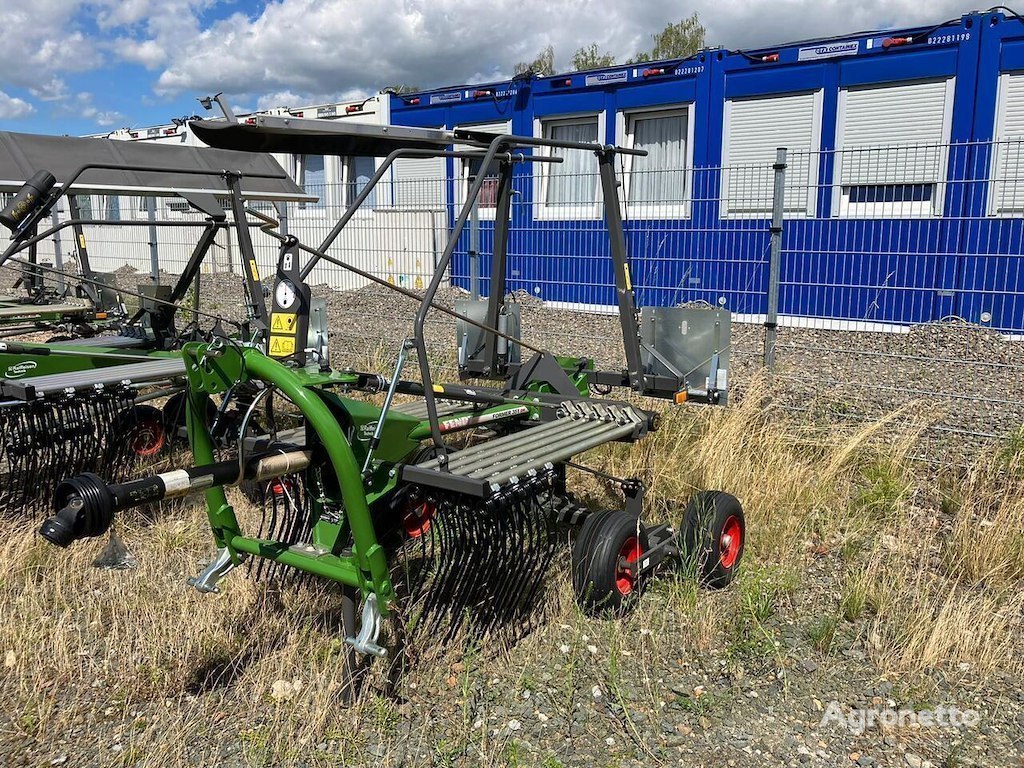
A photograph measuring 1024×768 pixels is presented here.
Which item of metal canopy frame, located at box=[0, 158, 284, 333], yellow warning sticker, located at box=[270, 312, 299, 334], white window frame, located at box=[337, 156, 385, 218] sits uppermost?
white window frame, located at box=[337, 156, 385, 218]

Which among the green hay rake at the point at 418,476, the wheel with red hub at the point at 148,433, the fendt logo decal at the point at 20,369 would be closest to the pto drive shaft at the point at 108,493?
the green hay rake at the point at 418,476

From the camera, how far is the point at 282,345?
3.13 m

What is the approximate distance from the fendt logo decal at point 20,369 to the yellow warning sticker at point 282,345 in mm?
2677

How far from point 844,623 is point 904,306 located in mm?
5513

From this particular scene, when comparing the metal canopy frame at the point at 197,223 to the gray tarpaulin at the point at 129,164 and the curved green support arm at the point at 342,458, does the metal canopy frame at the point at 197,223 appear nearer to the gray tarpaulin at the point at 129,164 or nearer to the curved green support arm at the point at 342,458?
the gray tarpaulin at the point at 129,164

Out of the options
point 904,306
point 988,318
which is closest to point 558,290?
point 904,306

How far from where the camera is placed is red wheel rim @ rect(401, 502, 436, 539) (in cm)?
335

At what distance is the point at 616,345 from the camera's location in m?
8.56

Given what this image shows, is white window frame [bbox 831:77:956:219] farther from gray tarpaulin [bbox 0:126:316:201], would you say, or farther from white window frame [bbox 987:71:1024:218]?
gray tarpaulin [bbox 0:126:316:201]

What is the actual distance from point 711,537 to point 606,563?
60cm

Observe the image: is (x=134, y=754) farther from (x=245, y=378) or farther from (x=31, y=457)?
(x=31, y=457)

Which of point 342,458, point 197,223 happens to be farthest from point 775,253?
point 342,458

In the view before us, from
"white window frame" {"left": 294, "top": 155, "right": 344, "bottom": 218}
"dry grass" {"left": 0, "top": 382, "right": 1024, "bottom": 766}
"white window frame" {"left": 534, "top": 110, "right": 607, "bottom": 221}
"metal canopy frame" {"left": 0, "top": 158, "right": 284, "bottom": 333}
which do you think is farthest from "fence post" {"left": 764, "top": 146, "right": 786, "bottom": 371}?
"white window frame" {"left": 294, "top": 155, "right": 344, "bottom": 218}

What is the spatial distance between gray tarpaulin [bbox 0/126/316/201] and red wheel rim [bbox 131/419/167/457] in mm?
1488
